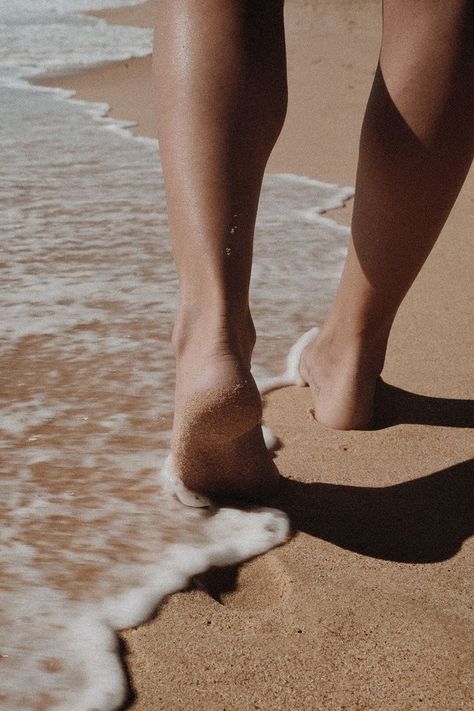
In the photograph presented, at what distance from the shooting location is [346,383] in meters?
1.56

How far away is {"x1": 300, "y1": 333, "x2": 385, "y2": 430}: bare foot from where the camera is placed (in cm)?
154

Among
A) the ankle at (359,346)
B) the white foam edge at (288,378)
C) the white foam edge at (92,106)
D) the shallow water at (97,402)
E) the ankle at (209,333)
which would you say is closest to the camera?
the shallow water at (97,402)

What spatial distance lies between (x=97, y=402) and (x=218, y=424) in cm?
56

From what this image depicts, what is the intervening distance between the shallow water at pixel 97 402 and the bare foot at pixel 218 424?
0.17ft

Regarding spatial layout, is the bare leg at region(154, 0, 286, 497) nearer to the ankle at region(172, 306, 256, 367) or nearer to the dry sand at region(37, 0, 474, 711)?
the ankle at region(172, 306, 256, 367)

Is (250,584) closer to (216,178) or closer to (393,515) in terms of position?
(393,515)

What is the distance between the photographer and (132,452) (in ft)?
4.92

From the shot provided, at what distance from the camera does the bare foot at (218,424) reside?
3.77ft

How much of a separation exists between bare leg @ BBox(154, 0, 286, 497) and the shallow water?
0.15m

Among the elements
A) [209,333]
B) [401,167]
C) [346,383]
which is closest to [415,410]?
[346,383]

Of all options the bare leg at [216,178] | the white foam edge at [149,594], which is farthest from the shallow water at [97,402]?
the bare leg at [216,178]

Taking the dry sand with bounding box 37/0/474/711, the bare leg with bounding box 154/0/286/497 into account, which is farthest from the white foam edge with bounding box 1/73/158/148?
the bare leg with bounding box 154/0/286/497

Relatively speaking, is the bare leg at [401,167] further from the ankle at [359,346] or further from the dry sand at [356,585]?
the dry sand at [356,585]

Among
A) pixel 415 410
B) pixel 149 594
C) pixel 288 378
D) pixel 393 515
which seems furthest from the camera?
pixel 288 378
